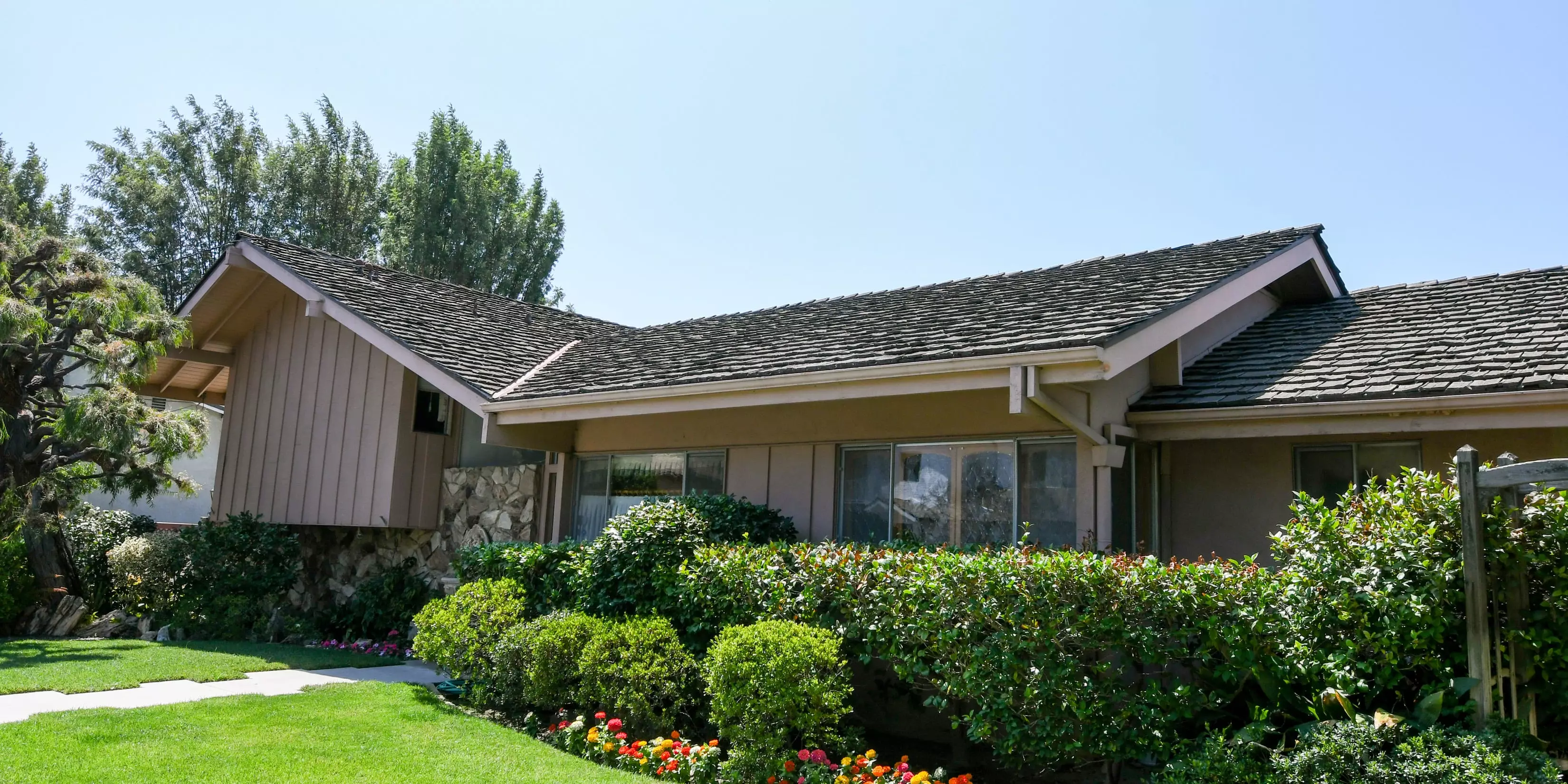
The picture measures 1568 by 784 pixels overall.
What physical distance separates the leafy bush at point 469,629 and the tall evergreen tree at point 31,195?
26.7 meters

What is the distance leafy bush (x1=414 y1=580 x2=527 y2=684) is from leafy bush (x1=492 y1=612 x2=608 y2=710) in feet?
0.80

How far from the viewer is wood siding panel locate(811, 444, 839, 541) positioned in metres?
9.93

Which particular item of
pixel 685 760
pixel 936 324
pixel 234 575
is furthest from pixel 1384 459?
pixel 234 575

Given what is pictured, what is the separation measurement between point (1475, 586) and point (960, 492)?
465cm

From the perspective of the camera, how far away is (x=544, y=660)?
306 inches

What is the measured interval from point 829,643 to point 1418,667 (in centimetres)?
326

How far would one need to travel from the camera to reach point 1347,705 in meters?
5.00

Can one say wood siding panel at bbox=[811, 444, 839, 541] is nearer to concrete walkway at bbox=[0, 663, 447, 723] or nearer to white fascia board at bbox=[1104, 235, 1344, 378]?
white fascia board at bbox=[1104, 235, 1344, 378]

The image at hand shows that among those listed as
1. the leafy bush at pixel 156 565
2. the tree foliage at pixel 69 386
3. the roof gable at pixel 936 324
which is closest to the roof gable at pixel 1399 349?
the roof gable at pixel 936 324

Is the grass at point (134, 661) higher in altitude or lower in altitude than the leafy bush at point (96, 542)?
lower

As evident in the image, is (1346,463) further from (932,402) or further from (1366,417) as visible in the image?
(932,402)

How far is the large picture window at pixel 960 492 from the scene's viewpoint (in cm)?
858

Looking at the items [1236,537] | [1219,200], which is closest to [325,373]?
[1236,537]

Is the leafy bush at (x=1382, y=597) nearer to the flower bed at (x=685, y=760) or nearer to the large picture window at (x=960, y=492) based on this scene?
the flower bed at (x=685, y=760)
